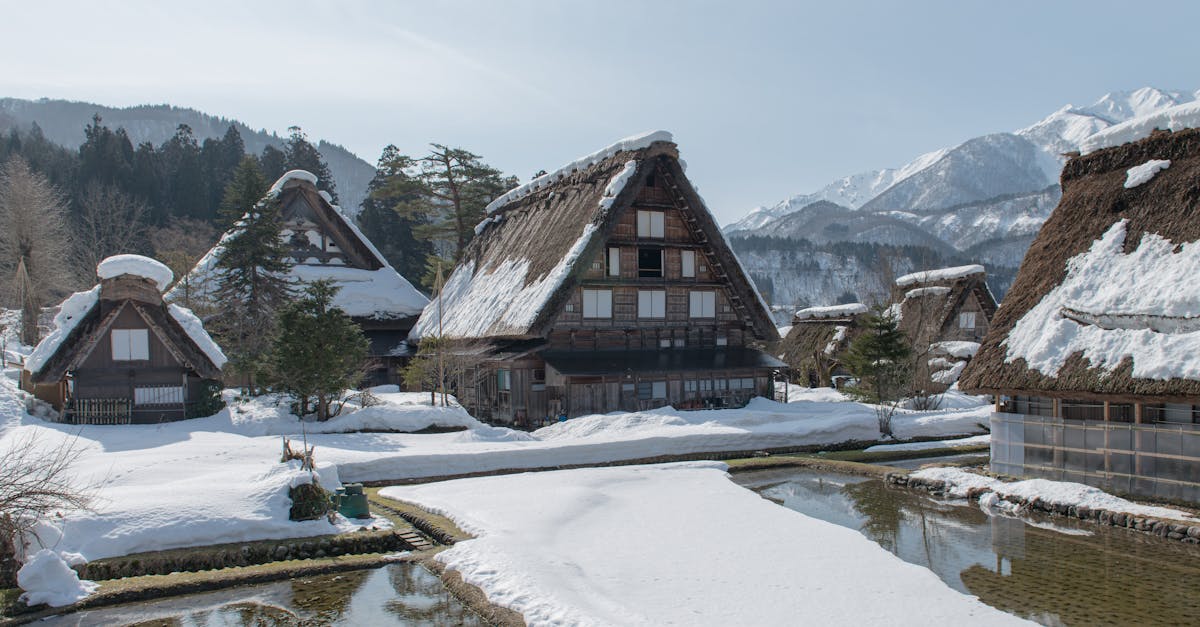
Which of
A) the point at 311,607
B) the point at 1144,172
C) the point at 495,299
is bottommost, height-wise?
the point at 311,607

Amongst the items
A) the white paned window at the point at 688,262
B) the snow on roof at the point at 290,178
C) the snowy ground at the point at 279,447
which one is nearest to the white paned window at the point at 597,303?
the white paned window at the point at 688,262

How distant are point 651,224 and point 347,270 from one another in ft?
60.8

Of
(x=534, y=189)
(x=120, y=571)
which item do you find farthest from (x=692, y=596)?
(x=534, y=189)

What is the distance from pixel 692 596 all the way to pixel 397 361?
30.6m

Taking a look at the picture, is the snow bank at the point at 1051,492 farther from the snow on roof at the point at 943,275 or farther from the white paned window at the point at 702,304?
the snow on roof at the point at 943,275

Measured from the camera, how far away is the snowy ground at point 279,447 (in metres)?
12.5

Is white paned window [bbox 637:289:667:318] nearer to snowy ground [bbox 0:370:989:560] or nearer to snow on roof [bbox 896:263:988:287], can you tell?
snowy ground [bbox 0:370:989:560]

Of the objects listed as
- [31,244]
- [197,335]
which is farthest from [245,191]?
[31,244]

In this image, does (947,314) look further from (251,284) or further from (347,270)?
(251,284)

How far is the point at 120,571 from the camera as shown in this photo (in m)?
11.3

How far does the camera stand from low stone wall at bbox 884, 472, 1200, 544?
12914mm

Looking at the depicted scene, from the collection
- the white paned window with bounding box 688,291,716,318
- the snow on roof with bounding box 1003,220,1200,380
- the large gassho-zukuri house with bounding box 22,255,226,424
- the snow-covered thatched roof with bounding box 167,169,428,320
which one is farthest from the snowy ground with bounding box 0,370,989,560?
the snow-covered thatched roof with bounding box 167,169,428,320

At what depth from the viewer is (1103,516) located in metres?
14.2

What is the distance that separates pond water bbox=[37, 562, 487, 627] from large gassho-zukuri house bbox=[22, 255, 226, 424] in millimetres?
15954
